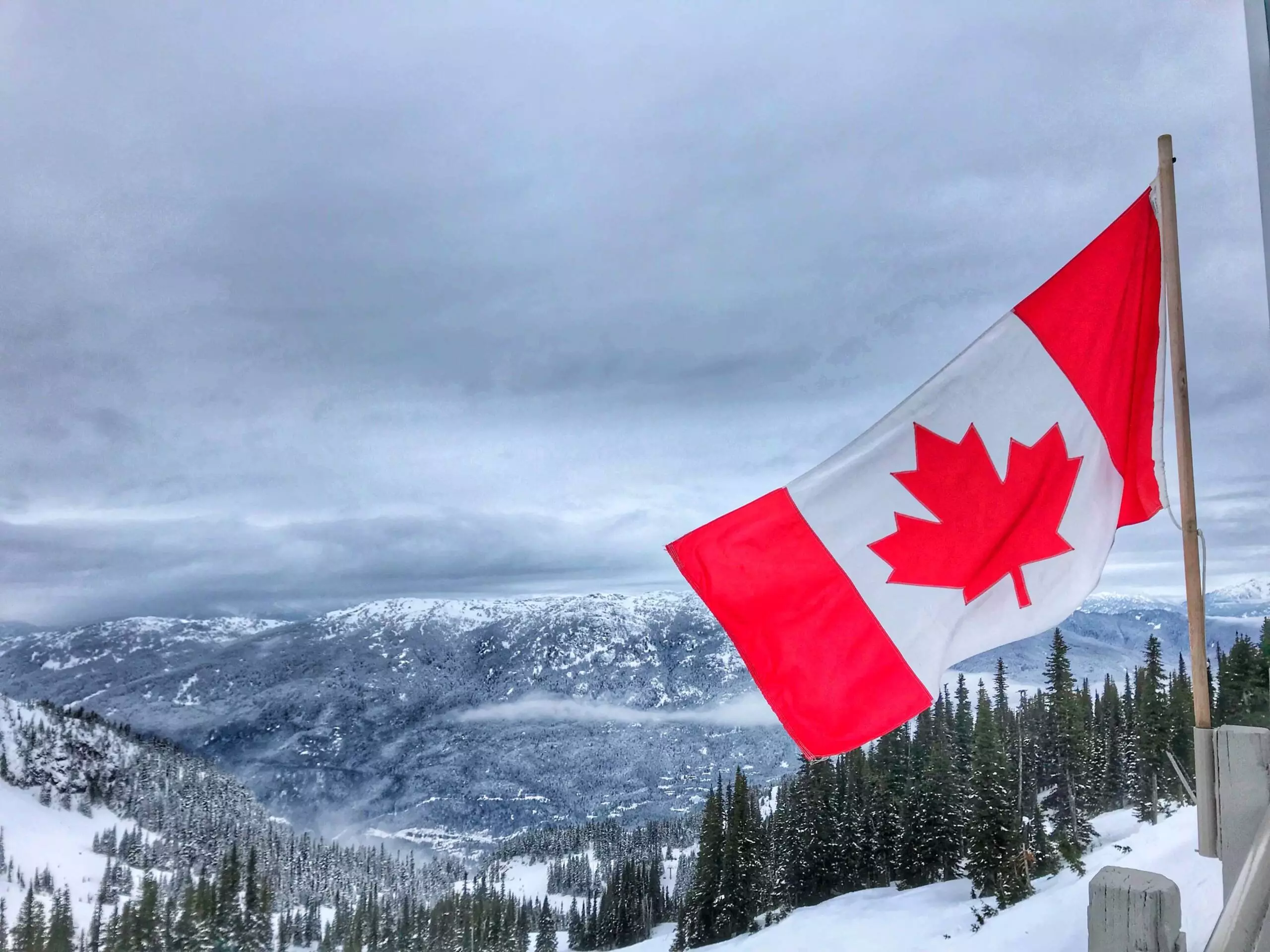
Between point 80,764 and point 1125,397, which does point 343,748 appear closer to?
point 80,764

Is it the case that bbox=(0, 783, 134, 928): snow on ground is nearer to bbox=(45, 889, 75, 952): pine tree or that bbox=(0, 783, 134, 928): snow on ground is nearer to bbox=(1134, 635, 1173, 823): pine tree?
bbox=(45, 889, 75, 952): pine tree

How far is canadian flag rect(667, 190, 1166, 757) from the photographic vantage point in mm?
2191

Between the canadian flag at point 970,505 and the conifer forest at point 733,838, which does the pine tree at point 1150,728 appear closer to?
the conifer forest at point 733,838

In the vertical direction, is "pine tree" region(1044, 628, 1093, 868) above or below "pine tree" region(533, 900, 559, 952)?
above

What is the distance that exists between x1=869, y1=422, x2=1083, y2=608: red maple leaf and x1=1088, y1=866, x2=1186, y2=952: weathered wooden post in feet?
3.81

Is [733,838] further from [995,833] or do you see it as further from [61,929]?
[61,929]

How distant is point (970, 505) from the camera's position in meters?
2.22

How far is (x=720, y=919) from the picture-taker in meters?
25.3

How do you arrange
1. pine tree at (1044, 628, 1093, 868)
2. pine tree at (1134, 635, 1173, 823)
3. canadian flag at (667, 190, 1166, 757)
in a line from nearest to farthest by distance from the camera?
canadian flag at (667, 190, 1166, 757), pine tree at (1134, 635, 1173, 823), pine tree at (1044, 628, 1093, 868)

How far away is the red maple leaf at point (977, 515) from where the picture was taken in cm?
221

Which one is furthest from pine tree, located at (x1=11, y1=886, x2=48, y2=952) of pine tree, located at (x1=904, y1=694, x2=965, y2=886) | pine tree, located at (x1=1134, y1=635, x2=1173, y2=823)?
pine tree, located at (x1=1134, y1=635, x2=1173, y2=823)

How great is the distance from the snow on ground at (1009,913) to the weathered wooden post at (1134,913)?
5.26 metres

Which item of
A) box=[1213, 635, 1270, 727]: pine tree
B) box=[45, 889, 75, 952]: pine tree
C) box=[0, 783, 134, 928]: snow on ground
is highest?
box=[1213, 635, 1270, 727]: pine tree

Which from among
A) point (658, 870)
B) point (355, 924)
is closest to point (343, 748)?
point (355, 924)
